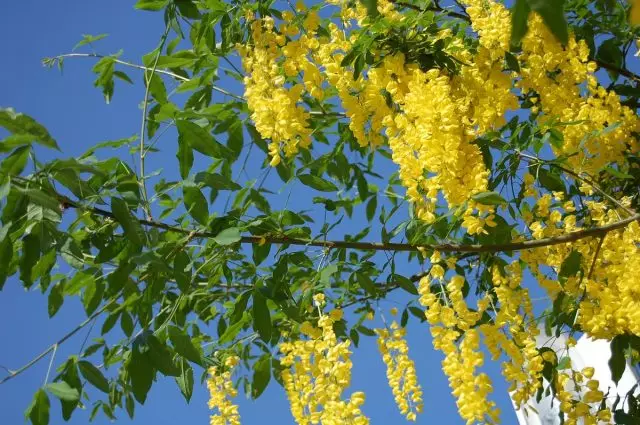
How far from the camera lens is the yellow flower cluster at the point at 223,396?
2.76 metres

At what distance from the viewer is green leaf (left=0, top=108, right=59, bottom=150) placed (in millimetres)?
1343

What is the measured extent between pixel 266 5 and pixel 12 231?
946 millimetres

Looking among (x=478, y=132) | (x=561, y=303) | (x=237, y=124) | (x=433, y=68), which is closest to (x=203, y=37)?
(x=237, y=124)

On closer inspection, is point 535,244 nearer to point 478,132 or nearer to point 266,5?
point 478,132

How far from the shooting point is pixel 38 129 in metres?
1.34

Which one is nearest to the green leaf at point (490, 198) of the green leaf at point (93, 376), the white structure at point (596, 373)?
the green leaf at point (93, 376)

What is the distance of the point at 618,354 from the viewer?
1.97 metres

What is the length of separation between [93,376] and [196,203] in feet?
1.46

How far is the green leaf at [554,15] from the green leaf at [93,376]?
1362mm

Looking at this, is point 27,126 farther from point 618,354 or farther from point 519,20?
point 618,354

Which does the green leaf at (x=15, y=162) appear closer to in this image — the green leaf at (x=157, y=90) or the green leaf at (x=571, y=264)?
Answer: the green leaf at (x=157, y=90)

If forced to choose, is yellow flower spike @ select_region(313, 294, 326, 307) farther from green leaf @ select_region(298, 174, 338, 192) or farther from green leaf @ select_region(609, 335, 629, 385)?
green leaf @ select_region(609, 335, 629, 385)

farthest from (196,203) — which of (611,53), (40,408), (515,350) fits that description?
(611,53)

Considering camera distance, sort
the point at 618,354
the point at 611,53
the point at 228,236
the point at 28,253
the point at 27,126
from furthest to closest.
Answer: the point at 611,53, the point at 618,354, the point at 228,236, the point at 28,253, the point at 27,126
